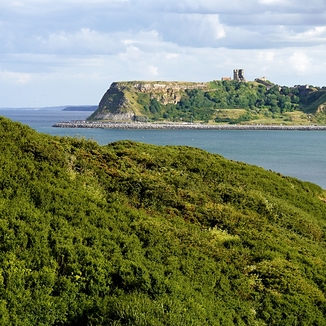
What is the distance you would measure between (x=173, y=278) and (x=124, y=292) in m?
0.98

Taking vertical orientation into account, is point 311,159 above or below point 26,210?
below

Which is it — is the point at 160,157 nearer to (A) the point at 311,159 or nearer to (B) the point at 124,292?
(B) the point at 124,292

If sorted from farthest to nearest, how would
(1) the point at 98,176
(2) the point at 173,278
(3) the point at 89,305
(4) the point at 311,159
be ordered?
1. (4) the point at 311,159
2. (1) the point at 98,176
3. (2) the point at 173,278
4. (3) the point at 89,305

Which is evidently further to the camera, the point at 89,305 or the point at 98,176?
the point at 98,176

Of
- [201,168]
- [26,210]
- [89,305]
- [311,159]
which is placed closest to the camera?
[89,305]

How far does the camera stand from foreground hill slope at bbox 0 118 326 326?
8094 millimetres

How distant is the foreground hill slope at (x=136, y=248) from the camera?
809cm

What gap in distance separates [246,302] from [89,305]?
3.00 metres

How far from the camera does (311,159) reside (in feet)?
233

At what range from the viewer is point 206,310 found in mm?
8414

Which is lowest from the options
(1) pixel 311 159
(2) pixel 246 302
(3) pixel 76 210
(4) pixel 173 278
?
(1) pixel 311 159

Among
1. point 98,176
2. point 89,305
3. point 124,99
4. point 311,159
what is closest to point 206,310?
point 89,305

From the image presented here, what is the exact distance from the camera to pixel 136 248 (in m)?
9.84

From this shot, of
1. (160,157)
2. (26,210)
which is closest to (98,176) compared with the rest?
(26,210)
